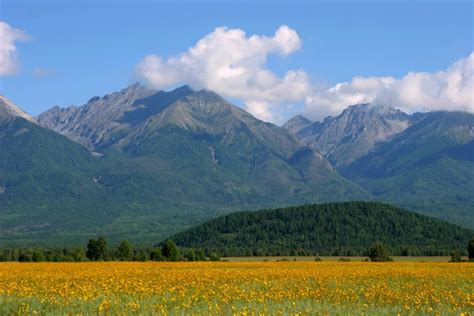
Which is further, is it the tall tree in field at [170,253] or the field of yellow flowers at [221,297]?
the tall tree in field at [170,253]

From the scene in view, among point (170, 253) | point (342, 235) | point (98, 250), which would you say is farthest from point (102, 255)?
point (342, 235)

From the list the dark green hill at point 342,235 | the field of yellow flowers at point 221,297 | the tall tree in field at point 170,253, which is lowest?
the field of yellow flowers at point 221,297

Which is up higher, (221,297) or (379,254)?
(379,254)

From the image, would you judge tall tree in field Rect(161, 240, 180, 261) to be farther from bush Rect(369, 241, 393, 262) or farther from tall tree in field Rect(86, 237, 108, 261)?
bush Rect(369, 241, 393, 262)

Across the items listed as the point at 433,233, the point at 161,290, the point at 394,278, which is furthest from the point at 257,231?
the point at 161,290

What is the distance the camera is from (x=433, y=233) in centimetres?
18912

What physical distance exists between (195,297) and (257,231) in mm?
170791

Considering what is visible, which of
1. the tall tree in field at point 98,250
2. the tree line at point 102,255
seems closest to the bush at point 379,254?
the tree line at point 102,255

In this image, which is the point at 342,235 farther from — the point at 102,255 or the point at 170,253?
the point at 102,255

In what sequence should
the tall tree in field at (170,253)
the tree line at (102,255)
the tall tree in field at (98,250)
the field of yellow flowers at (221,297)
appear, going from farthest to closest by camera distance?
the tall tree in field at (170,253) → the tall tree in field at (98,250) → the tree line at (102,255) → the field of yellow flowers at (221,297)

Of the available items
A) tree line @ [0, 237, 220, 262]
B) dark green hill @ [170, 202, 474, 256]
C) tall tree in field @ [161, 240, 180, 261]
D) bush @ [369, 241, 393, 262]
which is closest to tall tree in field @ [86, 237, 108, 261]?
tree line @ [0, 237, 220, 262]

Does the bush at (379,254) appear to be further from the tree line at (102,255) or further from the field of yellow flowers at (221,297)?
the field of yellow flowers at (221,297)

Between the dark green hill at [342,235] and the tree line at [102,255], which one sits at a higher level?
the dark green hill at [342,235]

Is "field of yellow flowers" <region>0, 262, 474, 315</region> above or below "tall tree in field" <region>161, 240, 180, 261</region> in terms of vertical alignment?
below
